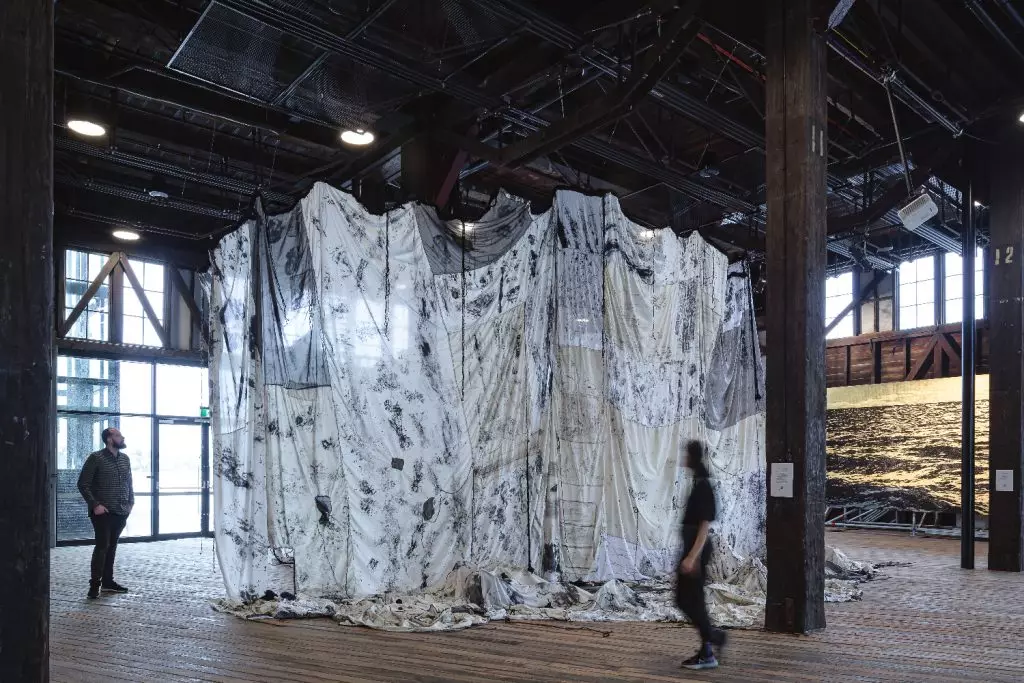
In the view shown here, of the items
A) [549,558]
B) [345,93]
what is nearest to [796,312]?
[549,558]

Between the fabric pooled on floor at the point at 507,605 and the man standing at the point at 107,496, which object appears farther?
the man standing at the point at 107,496

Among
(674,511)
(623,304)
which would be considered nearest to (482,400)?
(623,304)

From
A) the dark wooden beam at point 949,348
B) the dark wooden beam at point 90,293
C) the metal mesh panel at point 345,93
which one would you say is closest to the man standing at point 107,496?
the metal mesh panel at point 345,93

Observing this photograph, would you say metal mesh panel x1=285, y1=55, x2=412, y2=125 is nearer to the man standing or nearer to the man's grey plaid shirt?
the man standing

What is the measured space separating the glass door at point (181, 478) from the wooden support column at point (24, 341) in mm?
14478

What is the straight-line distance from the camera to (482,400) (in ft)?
29.1

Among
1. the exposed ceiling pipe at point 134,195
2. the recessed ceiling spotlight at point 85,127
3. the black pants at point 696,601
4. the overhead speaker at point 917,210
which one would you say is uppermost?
the recessed ceiling spotlight at point 85,127

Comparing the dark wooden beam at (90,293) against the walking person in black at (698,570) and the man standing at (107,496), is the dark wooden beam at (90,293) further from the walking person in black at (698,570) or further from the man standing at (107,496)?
the walking person in black at (698,570)

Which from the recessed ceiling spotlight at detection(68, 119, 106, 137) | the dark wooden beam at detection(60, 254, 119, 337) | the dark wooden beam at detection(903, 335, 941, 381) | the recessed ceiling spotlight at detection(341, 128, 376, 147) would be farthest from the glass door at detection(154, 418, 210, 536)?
the dark wooden beam at detection(903, 335, 941, 381)

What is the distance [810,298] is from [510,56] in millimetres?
4262

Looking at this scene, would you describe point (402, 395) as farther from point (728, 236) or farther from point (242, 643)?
point (728, 236)

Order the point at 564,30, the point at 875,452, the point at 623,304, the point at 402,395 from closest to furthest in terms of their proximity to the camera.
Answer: the point at 564,30 < the point at 402,395 < the point at 623,304 < the point at 875,452

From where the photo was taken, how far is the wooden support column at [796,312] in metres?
6.88

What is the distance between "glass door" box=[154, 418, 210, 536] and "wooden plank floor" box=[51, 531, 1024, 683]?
780 cm
